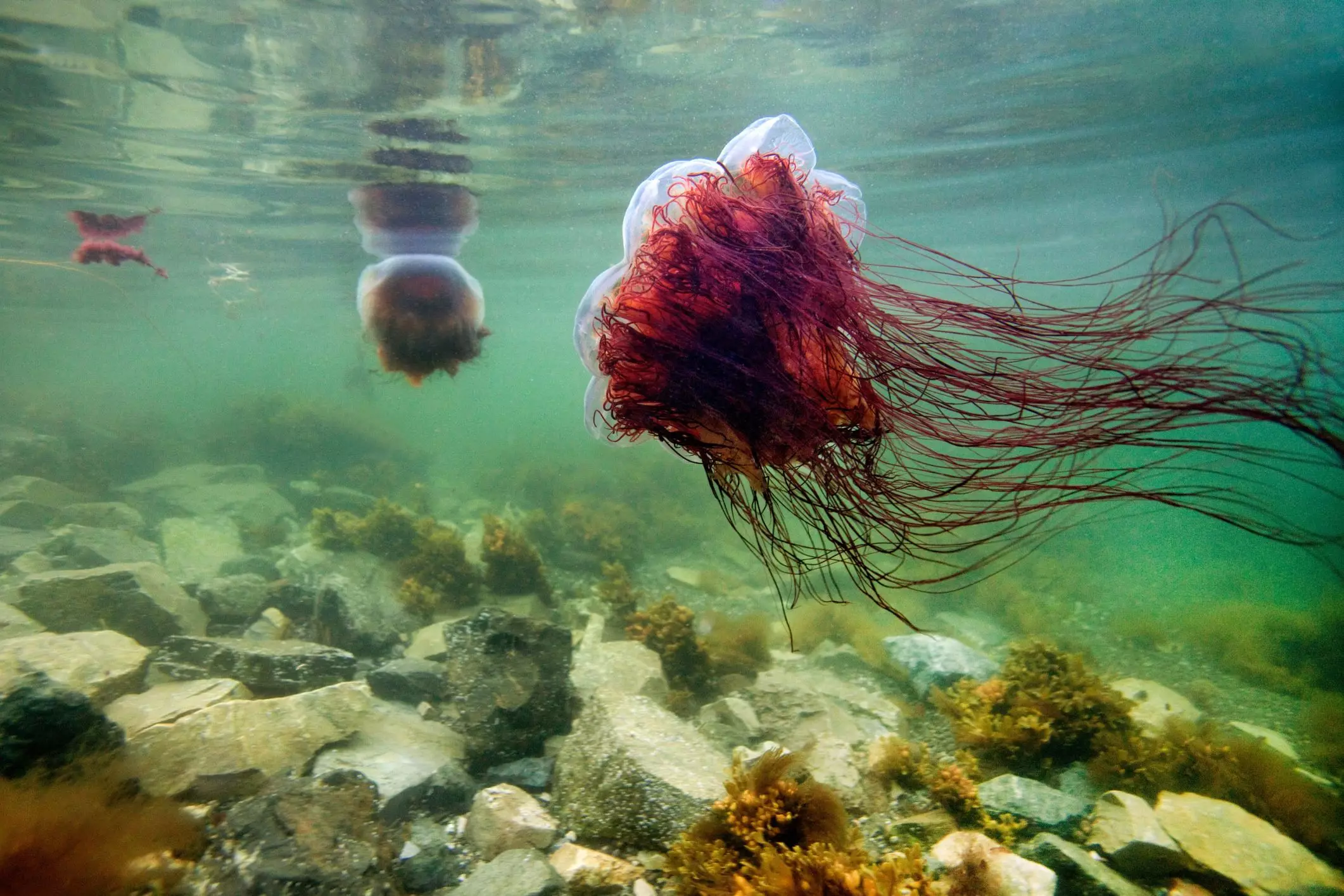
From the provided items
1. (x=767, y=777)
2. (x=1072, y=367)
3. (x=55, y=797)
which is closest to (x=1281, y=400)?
(x=1072, y=367)

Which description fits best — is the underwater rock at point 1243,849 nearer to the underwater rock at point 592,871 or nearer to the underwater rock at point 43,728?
Result: the underwater rock at point 592,871

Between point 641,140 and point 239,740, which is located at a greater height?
point 641,140

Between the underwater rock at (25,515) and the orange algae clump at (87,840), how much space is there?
12583 millimetres

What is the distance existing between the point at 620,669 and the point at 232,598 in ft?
16.8

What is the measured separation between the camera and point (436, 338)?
465 centimetres

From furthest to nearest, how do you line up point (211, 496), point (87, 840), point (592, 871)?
point (211, 496) < point (592, 871) < point (87, 840)

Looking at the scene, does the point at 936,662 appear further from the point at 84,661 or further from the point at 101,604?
the point at 101,604

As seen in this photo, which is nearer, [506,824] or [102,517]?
[506,824]

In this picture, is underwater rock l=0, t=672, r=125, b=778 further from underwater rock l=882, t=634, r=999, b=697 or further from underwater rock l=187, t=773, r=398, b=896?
underwater rock l=882, t=634, r=999, b=697

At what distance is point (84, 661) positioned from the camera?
4.57 meters

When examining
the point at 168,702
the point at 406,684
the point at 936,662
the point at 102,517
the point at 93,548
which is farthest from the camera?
the point at 102,517

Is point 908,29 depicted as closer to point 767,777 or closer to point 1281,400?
point 1281,400

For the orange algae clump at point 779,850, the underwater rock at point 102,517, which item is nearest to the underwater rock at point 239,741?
the orange algae clump at point 779,850

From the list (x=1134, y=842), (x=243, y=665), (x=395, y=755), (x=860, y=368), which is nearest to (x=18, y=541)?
(x=243, y=665)
